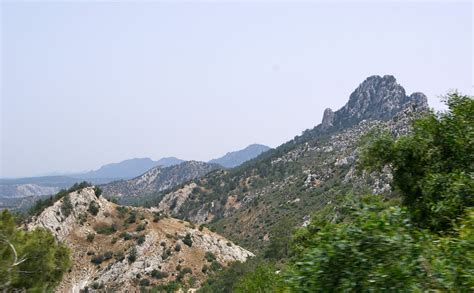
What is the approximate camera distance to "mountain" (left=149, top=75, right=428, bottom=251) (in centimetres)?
7031

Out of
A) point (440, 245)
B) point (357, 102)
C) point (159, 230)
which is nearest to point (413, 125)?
point (440, 245)

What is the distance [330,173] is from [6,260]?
73035 millimetres

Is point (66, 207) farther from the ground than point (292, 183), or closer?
farther from the ground

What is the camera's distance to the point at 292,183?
90.4 m

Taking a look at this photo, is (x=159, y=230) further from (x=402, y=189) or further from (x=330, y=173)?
(x=402, y=189)

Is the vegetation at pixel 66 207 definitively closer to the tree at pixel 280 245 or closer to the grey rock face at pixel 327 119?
the tree at pixel 280 245

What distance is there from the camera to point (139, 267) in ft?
158

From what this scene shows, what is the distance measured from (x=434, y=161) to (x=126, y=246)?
4710 centimetres

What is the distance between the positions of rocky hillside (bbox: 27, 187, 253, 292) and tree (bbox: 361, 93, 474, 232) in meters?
38.9

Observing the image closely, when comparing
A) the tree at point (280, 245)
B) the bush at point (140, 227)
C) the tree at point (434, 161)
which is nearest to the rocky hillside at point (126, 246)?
the bush at point (140, 227)

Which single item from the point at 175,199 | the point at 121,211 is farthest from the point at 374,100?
the point at 121,211

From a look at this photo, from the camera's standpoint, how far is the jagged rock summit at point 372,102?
137750mm

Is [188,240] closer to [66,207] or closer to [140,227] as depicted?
[140,227]

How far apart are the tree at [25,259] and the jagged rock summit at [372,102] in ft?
418
